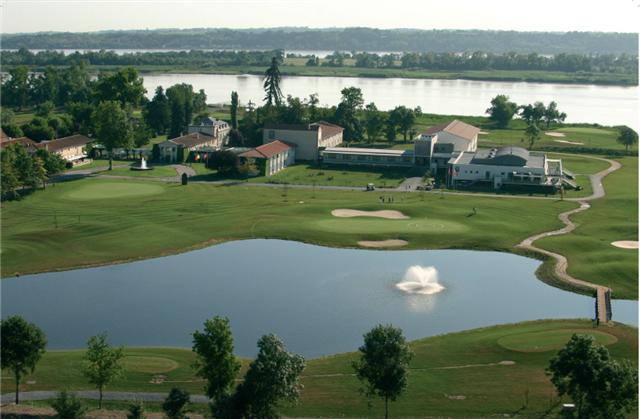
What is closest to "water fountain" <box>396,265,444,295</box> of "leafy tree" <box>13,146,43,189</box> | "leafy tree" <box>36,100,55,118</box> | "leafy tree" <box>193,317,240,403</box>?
"leafy tree" <box>193,317,240,403</box>

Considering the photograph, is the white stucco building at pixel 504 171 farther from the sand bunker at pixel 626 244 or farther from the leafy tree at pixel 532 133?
the leafy tree at pixel 532 133

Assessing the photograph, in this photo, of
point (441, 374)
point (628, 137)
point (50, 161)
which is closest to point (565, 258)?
point (441, 374)

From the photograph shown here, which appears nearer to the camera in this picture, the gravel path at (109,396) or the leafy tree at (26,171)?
the gravel path at (109,396)

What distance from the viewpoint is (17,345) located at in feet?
114

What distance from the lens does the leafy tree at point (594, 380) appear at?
30.5 meters

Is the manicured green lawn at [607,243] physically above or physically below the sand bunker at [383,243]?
above

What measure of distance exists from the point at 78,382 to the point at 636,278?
3550 cm

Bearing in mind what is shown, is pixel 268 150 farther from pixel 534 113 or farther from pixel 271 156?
pixel 534 113

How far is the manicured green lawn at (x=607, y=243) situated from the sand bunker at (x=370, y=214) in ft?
42.8

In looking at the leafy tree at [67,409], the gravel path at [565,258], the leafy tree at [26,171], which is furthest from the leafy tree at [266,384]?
the leafy tree at [26,171]

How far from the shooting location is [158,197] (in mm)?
78375

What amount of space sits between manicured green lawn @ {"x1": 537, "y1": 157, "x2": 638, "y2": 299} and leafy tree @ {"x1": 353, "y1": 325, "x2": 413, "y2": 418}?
2414 cm

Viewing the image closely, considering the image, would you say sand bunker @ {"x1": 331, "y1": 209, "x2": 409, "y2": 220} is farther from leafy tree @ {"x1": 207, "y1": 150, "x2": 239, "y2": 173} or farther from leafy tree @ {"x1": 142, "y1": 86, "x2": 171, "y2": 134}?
leafy tree @ {"x1": 142, "y1": 86, "x2": 171, "y2": 134}

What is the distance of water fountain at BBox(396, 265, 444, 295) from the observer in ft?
170
